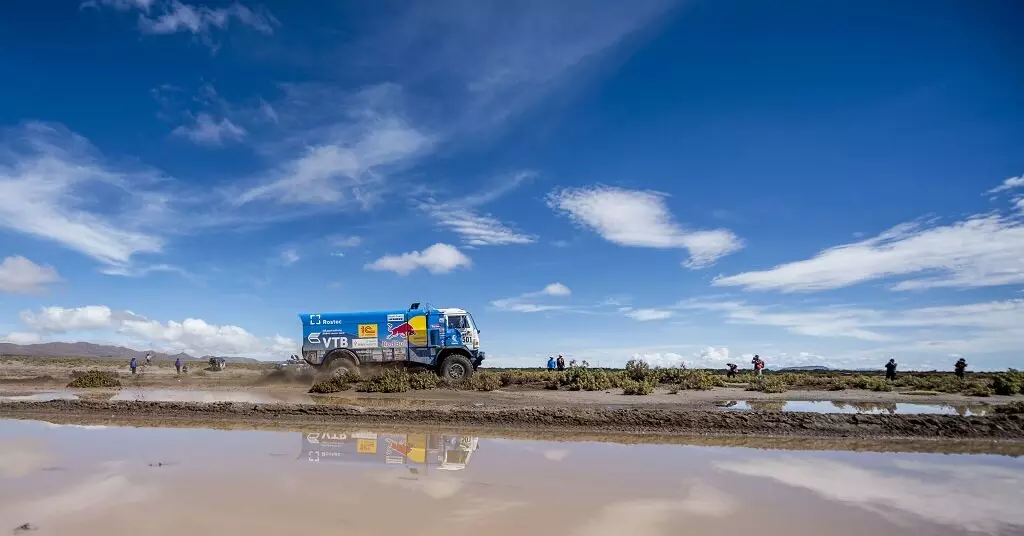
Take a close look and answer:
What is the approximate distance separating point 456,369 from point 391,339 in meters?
2.97

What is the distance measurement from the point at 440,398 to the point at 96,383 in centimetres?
1765

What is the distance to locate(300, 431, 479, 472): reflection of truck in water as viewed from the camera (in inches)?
342

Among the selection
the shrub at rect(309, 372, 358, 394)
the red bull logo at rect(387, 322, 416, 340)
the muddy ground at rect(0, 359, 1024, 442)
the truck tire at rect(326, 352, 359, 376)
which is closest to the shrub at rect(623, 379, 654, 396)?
the muddy ground at rect(0, 359, 1024, 442)

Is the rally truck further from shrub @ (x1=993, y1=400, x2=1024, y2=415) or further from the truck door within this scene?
shrub @ (x1=993, y1=400, x2=1024, y2=415)

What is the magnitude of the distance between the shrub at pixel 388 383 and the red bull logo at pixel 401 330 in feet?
4.89

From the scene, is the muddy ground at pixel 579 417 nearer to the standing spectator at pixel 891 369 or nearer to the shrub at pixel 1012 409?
the shrub at pixel 1012 409

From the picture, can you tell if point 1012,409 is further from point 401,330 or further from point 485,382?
point 401,330

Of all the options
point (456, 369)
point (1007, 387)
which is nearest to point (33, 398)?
point (456, 369)

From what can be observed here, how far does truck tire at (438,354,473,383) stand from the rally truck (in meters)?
0.04

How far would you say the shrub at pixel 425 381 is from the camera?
66.8 ft

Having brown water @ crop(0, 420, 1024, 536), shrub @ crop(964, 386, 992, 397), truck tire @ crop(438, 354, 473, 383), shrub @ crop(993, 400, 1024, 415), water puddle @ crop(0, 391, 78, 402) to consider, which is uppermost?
truck tire @ crop(438, 354, 473, 383)

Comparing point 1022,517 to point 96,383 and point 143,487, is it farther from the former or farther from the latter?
point 96,383

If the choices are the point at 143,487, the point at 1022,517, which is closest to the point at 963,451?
the point at 1022,517

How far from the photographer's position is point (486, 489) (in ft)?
23.1
